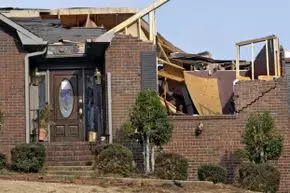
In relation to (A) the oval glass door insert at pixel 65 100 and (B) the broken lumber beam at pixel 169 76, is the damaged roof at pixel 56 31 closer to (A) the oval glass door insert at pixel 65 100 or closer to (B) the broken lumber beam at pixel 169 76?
(A) the oval glass door insert at pixel 65 100

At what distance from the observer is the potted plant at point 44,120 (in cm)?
2130

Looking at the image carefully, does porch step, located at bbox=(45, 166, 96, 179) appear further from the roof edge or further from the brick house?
the roof edge

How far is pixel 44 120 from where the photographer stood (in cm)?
2156

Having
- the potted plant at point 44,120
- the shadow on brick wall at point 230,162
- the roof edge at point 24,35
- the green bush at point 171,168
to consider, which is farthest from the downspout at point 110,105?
the shadow on brick wall at point 230,162

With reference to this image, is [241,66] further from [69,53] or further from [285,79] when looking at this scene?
[69,53]

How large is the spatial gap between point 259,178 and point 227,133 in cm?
377

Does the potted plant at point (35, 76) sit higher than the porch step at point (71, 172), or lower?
higher

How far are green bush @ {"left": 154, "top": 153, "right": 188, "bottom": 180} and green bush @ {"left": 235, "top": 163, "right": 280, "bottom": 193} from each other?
1.45 meters

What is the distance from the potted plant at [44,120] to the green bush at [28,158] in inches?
119

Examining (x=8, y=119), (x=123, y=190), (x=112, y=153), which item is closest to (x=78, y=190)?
(x=123, y=190)

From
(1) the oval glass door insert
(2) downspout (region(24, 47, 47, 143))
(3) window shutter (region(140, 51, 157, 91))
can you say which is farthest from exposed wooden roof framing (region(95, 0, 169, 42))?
(2) downspout (region(24, 47, 47, 143))

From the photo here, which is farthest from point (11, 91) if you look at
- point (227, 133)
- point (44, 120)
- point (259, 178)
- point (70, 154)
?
point (259, 178)

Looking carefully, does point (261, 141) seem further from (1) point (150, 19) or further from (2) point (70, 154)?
(1) point (150, 19)

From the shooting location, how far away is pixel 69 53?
21875 millimetres
